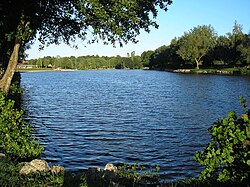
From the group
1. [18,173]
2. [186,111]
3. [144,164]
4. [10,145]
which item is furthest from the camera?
[186,111]

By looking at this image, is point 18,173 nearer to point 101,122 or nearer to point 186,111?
point 101,122

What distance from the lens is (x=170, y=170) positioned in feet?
41.4

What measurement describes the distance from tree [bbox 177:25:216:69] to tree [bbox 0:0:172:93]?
102842 millimetres

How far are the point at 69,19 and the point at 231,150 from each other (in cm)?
962

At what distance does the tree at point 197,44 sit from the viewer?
112731mm

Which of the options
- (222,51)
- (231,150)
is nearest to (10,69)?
(231,150)

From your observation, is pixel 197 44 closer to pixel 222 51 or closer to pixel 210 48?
pixel 210 48

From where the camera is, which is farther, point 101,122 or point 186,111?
point 186,111

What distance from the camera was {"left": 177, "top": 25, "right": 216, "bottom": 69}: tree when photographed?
113m

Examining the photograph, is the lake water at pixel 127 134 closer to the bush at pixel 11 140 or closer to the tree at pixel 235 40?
the bush at pixel 11 140

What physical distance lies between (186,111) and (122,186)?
21290mm

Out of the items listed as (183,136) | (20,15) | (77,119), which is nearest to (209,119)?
(183,136)

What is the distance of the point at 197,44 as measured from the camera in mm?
112188

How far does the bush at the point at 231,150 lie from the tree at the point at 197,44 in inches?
4321
